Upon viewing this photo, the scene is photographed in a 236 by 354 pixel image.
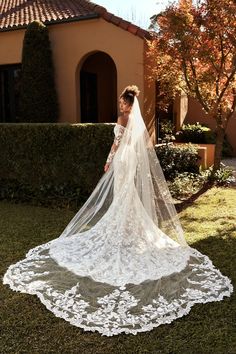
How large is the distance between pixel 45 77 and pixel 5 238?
6337 mm

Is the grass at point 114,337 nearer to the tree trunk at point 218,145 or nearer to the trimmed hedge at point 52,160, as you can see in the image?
the trimmed hedge at point 52,160

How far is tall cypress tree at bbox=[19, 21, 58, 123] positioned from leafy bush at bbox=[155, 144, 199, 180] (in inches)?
137

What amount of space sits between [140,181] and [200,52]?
14.2ft

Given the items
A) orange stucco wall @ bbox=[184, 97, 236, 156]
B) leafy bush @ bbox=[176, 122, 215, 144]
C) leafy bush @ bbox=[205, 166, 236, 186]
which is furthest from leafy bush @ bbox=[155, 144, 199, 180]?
orange stucco wall @ bbox=[184, 97, 236, 156]

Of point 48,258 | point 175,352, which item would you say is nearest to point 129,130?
point 48,258

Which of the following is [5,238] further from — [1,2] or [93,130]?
[1,2]

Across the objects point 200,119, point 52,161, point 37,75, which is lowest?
point 52,161

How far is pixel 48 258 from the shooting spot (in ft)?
16.7

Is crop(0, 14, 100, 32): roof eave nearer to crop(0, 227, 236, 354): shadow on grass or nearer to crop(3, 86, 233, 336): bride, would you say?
crop(3, 86, 233, 336): bride

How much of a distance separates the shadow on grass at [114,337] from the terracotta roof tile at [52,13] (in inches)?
306

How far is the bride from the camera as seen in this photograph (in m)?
3.89

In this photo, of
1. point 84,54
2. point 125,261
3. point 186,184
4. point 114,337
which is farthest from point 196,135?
point 114,337

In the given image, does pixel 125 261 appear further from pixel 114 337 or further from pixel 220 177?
pixel 220 177

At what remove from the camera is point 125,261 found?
15.8 ft
